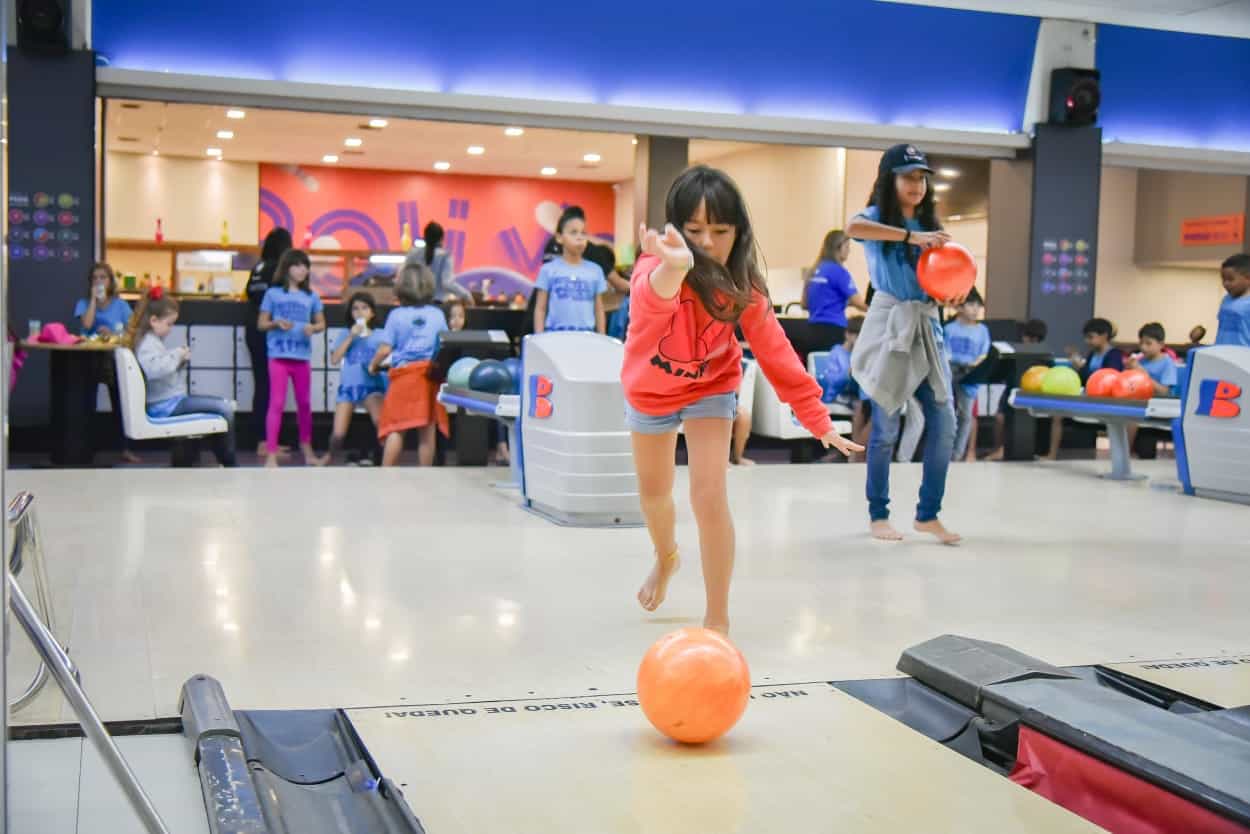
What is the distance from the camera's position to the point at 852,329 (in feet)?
28.2

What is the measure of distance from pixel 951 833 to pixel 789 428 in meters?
6.48

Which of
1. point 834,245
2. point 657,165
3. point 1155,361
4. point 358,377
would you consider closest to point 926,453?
point 834,245

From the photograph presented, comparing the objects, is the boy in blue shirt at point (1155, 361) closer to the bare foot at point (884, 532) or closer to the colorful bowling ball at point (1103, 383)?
the colorful bowling ball at point (1103, 383)

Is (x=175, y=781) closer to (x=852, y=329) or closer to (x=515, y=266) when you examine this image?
(x=852, y=329)

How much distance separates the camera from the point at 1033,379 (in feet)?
27.0

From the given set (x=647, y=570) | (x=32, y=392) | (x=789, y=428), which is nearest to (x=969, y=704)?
(x=647, y=570)

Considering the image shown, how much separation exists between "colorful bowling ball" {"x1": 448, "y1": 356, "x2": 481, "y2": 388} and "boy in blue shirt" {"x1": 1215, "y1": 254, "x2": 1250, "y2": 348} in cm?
387

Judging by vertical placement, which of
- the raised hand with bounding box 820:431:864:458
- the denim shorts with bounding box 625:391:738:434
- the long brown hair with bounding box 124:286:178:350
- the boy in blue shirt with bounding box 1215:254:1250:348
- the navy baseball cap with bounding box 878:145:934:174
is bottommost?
the raised hand with bounding box 820:431:864:458

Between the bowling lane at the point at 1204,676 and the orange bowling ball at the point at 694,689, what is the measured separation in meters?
1.13

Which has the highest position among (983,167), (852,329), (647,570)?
(983,167)

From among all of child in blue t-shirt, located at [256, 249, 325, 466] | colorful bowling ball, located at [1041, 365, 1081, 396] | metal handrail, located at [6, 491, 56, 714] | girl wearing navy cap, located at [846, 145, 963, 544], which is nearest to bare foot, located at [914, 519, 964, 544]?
girl wearing navy cap, located at [846, 145, 963, 544]

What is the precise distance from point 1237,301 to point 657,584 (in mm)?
4592

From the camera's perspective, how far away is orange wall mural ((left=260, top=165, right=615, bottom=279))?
15203 mm

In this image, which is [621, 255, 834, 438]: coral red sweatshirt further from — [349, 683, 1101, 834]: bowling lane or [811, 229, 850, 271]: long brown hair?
[811, 229, 850, 271]: long brown hair
